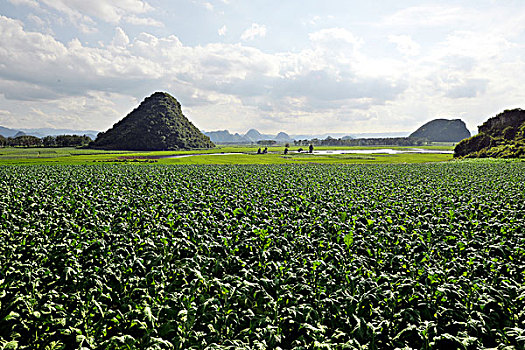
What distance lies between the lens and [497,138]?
103000 millimetres

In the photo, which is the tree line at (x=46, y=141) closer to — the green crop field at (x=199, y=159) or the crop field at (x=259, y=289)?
the green crop field at (x=199, y=159)

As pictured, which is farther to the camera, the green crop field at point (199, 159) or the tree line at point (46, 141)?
the tree line at point (46, 141)

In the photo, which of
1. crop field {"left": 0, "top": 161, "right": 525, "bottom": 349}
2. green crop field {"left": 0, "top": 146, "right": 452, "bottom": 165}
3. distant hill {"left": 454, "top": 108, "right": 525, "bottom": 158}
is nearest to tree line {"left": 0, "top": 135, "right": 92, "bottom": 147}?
green crop field {"left": 0, "top": 146, "right": 452, "bottom": 165}

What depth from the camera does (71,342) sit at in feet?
18.5

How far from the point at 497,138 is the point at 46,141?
8506 inches

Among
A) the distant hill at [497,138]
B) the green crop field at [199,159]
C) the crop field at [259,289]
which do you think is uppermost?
the distant hill at [497,138]

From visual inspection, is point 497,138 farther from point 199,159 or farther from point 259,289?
point 259,289

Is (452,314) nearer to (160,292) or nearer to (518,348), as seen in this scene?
(518,348)

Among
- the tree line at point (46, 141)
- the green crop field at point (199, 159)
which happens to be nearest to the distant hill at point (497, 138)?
the green crop field at point (199, 159)

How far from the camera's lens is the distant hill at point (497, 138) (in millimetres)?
91250

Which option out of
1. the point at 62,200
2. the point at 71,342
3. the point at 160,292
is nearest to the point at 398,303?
the point at 160,292

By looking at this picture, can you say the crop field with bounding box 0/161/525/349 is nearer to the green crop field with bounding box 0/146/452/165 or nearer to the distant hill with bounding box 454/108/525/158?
the green crop field with bounding box 0/146/452/165

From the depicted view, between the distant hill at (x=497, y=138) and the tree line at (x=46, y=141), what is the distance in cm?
19521

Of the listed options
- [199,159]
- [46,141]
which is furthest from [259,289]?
[46,141]
